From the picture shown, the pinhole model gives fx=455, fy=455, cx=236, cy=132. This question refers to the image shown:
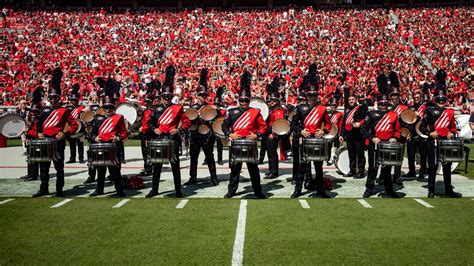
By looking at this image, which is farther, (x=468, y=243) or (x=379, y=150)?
(x=379, y=150)

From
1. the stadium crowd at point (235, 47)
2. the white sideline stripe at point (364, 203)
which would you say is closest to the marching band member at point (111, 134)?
the white sideline stripe at point (364, 203)

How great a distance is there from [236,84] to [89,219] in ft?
64.3

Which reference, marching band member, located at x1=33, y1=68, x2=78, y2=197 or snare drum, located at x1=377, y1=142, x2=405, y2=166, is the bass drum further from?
marching band member, located at x1=33, y1=68, x2=78, y2=197

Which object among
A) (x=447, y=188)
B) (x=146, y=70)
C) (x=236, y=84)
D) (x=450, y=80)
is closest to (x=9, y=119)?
(x=447, y=188)

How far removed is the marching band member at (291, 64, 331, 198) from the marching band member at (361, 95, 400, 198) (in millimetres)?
782

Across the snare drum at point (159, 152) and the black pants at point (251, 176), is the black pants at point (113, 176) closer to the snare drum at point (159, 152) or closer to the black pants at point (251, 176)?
the snare drum at point (159, 152)

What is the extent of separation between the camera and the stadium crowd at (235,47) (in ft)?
88.9

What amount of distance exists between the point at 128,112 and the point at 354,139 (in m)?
6.73

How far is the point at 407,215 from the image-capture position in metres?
7.39

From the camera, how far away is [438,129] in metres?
8.77

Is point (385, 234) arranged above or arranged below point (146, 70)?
below

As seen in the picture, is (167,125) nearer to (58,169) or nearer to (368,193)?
(58,169)

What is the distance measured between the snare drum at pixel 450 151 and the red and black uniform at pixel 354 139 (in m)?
2.22

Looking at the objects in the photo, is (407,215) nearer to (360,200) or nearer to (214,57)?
(360,200)
